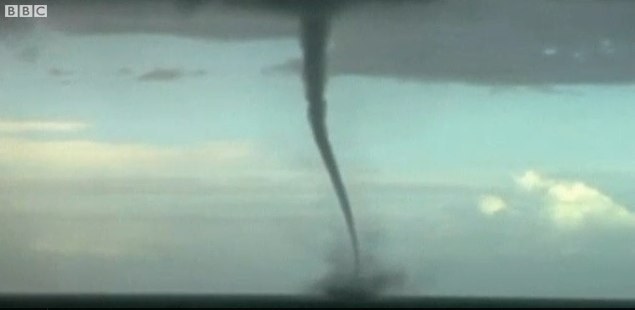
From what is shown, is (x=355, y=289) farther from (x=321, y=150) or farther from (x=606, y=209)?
(x=606, y=209)

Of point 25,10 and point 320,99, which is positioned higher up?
point 25,10

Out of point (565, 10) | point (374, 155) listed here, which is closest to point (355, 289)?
point (374, 155)

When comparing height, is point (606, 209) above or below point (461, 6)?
below

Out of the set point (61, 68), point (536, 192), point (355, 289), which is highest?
point (61, 68)

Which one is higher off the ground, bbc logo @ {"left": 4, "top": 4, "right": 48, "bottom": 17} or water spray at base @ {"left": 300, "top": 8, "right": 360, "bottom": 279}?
bbc logo @ {"left": 4, "top": 4, "right": 48, "bottom": 17}

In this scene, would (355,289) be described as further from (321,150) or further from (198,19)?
(198,19)

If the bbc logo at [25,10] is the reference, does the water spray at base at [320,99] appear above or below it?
below
